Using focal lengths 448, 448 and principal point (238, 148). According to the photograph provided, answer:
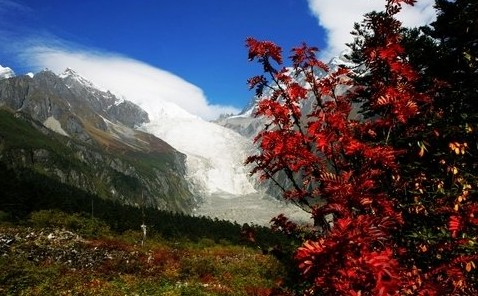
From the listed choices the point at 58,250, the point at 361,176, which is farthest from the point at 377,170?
the point at 58,250

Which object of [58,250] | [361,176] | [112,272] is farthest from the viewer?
[58,250]

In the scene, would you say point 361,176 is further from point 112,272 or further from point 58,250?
point 58,250

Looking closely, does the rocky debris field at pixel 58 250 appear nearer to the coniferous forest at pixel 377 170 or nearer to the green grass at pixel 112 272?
the green grass at pixel 112 272

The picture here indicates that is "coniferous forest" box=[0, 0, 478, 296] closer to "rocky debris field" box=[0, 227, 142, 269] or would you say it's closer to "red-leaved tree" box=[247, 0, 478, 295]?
"red-leaved tree" box=[247, 0, 478, 295]

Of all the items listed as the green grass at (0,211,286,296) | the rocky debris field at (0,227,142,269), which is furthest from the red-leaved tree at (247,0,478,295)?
the rocky debris field at (0,227,142,269)

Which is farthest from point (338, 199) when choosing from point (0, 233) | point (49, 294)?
point (0, 233)

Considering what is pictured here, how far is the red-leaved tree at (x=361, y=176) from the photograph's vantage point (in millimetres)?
5043

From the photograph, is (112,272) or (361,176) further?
(112,272)

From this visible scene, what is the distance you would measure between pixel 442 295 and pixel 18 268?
25.0 meters

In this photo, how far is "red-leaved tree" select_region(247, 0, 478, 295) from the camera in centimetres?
504

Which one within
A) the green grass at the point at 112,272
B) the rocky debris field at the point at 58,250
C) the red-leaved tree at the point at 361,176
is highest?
the red-leaved tree at the point at 361,176

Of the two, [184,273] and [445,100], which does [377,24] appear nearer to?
[445,100]

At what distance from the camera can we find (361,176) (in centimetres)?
688

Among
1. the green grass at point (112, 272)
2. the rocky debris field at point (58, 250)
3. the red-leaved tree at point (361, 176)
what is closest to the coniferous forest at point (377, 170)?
the red-leaved tree at point (361, 176)
